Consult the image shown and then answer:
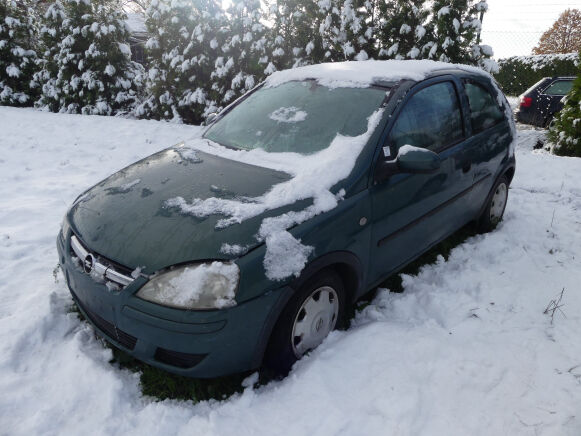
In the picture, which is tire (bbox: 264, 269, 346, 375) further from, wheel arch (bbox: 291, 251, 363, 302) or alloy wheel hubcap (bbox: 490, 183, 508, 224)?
alloy wheel hubcap (bbox: 490, 183, 508, 224)

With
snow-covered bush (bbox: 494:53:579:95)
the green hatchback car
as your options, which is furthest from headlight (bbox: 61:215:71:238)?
snow-covered bush (bbox: 494:53:579:95)

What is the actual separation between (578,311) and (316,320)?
→ 1.95m

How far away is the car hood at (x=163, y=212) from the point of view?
201 centimetres

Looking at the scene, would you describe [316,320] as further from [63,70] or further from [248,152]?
[63,70]

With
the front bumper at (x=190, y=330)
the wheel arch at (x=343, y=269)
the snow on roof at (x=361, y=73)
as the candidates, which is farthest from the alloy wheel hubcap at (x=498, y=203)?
the front bumper at (x=190, y=330)

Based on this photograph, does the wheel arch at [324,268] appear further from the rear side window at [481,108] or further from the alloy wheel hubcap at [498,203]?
the alloy wheel hubcap at [498,203]

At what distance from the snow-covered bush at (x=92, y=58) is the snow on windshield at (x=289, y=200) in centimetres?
989

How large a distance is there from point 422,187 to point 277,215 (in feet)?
4.12

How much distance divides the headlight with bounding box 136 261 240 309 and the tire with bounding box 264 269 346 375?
383 mm

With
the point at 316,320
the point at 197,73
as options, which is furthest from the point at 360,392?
the point at 197,73

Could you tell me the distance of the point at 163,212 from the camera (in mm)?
2246

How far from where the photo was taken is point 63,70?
11.5 meters

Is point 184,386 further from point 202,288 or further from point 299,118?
Answer: point 299,118

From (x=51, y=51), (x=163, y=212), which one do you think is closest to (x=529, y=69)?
(x=51, y=51)
